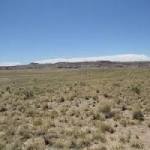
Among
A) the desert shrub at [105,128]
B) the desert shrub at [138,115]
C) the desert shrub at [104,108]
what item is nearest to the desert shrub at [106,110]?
the desert shrub at [104,108]

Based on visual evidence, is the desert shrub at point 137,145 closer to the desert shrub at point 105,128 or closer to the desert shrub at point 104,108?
the desert shrub at point 105,128

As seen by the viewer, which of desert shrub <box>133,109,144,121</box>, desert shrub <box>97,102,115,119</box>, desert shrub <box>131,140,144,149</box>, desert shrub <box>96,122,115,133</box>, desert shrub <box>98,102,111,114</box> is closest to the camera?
desert shrub <box>131,140,144,149</box>

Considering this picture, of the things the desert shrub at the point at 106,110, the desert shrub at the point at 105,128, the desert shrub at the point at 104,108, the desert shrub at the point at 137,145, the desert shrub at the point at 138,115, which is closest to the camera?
the desert shrub at the point at 137,145

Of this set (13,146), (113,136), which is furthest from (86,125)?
(13,146)

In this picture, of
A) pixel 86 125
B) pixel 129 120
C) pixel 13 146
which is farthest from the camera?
pixel 129 120

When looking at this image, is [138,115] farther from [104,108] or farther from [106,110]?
[104,108]

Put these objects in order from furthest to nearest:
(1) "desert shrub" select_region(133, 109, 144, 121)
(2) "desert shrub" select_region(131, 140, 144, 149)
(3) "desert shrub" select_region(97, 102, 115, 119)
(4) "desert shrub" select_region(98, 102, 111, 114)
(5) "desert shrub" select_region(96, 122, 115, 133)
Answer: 1. (4) "desert shrub" select_region(98, 102, 111, 114)
2. (3) "desert shrub" select_region(97, 102, 115, 119)
3. (1) "desert shrub" select_region(133, 109, 144, 121)
4. (5) "desert shrub" select_region(96, 122, 115, 133)
5. (2) "desert shrub" select_region(131, 140, 144, 149)

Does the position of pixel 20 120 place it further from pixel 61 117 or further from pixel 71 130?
pixel 71 130

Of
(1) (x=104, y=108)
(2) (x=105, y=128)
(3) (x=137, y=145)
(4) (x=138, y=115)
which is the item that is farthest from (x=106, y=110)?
(3) (x=137, y=145)

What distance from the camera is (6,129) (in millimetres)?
11195

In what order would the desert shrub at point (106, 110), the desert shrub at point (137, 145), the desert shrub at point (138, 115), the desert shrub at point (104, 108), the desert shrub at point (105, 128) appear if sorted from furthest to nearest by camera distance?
the desert shrub at point (104, 108)
the desert shrub at point (106, 110)
the desert shrub at point (138, 115)
the desert shrub at point (105, 128)
the desert shrub at point (137, 145)

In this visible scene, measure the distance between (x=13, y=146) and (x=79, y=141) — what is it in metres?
2.10

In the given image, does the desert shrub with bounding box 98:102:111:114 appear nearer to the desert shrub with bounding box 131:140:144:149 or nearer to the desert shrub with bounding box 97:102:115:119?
the desert shrub with bounding box 97:102:115:119

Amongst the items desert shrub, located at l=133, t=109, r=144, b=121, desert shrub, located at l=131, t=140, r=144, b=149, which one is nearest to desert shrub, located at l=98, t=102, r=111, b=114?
desert shrub, located at l=133, t=109, r=144, b=121
